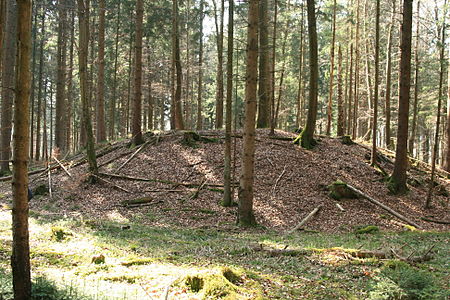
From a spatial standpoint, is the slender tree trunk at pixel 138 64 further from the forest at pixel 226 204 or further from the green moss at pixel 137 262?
the green moss at pixel 137 262

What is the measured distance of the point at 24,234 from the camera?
3816 millimetres

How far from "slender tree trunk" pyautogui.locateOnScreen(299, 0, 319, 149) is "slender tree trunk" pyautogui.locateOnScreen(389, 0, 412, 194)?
3.66 m

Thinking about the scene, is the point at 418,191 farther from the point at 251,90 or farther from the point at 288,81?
the point at 288,81

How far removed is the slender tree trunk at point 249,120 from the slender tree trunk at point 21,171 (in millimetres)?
6974

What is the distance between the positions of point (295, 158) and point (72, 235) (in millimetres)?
10844

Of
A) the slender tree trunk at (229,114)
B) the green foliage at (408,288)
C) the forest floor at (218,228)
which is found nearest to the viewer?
the green foliage at (408,288)

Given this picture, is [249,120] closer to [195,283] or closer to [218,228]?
[218,228]

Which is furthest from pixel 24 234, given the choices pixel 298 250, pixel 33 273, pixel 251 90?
pixel 251 90

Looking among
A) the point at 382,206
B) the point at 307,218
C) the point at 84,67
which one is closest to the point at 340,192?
the point at 382,206

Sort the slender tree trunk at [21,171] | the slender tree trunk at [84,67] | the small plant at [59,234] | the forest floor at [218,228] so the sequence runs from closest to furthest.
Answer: the slender tree trunk at [21,171] → the forest floor at [218,228] → the small plant at [59,234] → the slender tree trunk at [84,67]

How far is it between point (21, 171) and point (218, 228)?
703cm

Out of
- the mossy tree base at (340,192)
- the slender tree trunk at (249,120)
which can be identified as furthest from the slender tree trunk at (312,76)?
the slender tree trunk at (249,120)

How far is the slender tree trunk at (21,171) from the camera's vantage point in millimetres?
3760

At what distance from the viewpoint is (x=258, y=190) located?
44.6 feet
